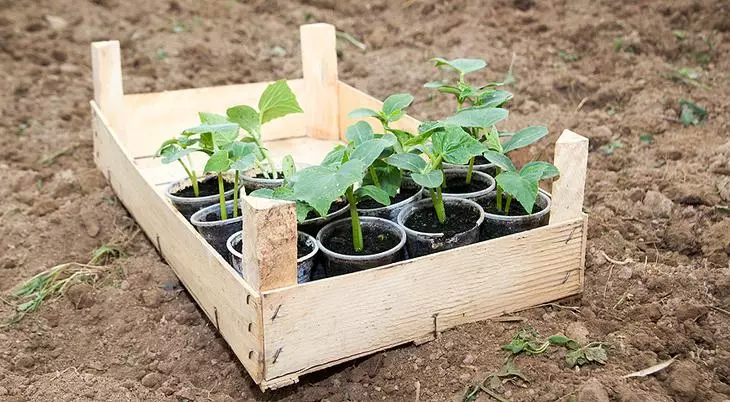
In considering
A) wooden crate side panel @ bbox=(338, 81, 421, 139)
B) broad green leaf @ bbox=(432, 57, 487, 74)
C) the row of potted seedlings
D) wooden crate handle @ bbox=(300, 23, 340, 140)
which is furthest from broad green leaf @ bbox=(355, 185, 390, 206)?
wooden crate handle @ bbox=(300, 23, 340, 140)

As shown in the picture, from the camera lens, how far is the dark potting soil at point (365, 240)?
199cm

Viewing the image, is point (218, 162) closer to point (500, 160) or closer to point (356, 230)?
point (356, 230)

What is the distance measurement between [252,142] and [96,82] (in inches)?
38.9

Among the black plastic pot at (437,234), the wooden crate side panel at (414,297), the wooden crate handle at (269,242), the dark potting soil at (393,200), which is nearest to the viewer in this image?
the wooden crate handle at (269,242)

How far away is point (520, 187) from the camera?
1899mm

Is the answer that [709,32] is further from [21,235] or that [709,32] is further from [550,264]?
[21,235]

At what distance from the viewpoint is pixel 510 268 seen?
1.99 metres

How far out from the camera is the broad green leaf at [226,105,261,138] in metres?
2.25

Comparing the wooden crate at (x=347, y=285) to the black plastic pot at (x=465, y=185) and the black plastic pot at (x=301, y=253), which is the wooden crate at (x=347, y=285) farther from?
the black plastic pot at (x=465, y=185)

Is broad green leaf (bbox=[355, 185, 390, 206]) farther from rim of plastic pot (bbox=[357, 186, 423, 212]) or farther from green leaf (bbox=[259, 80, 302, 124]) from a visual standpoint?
green leaf (bbox=[259, 80, 302, 124])

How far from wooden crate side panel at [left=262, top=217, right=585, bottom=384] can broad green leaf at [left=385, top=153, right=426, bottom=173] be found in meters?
0.23

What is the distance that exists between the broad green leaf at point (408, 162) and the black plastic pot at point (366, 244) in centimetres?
Result: 17

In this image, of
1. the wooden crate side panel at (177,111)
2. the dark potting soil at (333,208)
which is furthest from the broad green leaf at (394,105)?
the wooden crate side panel at (177,111)

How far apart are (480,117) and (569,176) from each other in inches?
10.4
